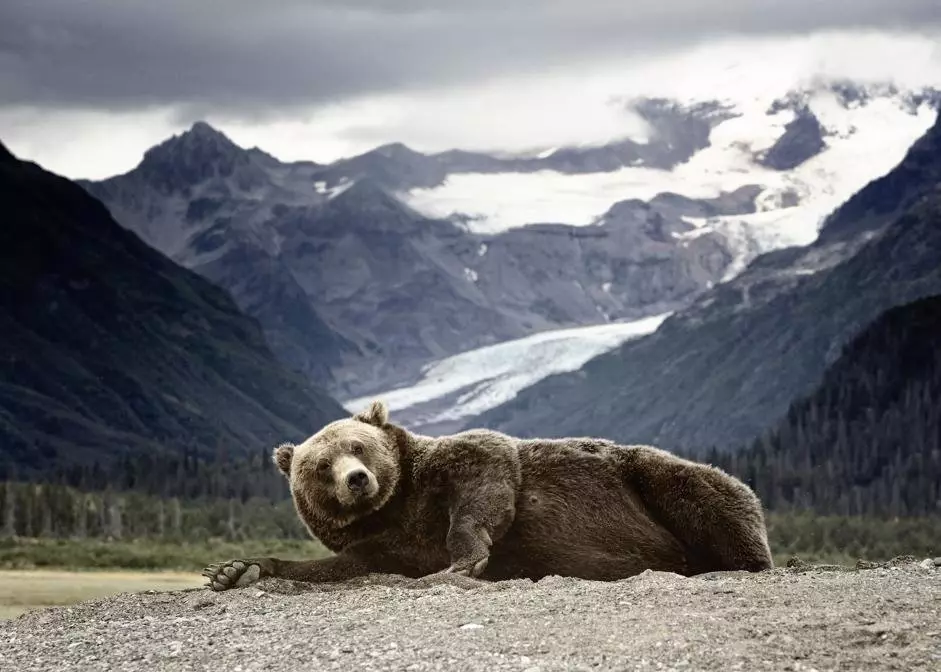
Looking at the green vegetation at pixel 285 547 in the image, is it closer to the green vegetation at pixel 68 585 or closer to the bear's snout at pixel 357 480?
the green vegetation at pixel 68 585

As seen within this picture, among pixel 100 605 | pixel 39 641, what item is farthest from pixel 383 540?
pixel 39 641

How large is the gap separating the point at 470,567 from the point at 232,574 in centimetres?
276

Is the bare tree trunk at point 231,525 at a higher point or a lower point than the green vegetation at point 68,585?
lower

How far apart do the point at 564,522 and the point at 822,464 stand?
18210cm

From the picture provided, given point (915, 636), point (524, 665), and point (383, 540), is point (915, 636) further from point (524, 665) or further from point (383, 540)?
point (383, 540)

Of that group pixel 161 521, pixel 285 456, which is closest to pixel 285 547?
pixel 161 521

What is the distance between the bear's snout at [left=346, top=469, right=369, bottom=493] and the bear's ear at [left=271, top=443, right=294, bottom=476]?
1.75 metres

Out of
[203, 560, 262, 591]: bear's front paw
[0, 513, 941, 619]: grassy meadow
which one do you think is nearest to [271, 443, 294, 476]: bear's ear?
[203, 560, 262, 591]: bear's front paw

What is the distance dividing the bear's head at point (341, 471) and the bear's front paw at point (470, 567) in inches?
49.8

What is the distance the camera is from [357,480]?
1969 cm

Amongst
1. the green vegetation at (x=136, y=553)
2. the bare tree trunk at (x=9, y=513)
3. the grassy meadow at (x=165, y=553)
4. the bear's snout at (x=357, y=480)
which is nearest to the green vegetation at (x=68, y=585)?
the grassy meadow at (x=165, y=553)

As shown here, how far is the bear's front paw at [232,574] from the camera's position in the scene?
19.7 m

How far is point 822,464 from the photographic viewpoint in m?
198

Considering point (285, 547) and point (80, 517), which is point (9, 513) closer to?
point (80, 517)
